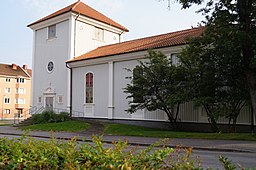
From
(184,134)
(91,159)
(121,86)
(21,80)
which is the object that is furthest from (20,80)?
(91,159)

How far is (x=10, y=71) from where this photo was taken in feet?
224

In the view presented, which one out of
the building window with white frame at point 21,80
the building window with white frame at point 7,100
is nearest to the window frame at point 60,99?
the building window with white frame at point 7,100

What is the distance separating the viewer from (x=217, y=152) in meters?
12.1

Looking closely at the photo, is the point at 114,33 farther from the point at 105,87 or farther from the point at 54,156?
the point at 54,156

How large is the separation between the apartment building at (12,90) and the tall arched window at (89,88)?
131 feet

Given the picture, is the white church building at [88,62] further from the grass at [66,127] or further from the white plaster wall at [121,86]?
the grass at [66,127]

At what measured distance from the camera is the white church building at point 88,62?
24.5 metres

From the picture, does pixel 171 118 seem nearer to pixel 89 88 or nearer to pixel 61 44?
pixel 89 88

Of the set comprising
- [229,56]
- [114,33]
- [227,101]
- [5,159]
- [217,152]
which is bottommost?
[217,152]

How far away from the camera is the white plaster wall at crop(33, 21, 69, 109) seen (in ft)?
103

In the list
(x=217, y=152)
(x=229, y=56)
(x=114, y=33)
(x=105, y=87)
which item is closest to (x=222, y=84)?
(x=229, y=56)

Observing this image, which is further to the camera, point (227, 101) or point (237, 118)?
point (237, 118)

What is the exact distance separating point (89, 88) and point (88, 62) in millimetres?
2465

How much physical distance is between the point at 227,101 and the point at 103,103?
1236 cm
